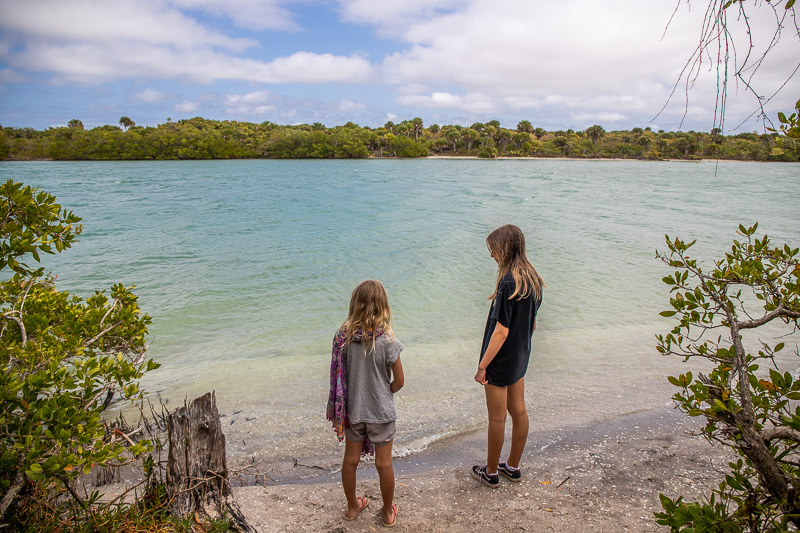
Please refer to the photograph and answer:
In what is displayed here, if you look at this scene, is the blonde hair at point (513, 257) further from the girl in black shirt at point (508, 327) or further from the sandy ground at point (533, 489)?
the sandy ground at point (533, 489)

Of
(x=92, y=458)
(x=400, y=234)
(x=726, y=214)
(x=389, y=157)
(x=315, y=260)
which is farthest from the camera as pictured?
(x=389, y=157)

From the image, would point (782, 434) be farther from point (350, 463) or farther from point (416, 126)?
point (416, 126)

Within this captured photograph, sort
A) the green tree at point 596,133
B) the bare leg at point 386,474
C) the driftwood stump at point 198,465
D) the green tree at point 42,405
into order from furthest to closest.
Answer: the green tree at point 596,133 → the bare leg at point 386,474 → the driftwood stump at point 198,465 → the green tree at point 42,405

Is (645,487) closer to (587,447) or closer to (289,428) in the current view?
(587,447)

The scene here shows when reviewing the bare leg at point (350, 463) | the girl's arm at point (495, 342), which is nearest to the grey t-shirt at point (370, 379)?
the bare leg at point (350, 463)

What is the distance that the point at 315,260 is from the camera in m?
17.7

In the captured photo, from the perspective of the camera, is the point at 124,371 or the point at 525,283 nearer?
the point at 124,371

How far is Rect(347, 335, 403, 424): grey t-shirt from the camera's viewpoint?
10.1ft

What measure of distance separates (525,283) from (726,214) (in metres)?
33.5

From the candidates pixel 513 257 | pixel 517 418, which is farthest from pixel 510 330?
pixel 517 418

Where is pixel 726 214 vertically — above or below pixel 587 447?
above

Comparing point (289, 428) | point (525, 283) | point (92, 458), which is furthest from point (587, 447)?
point (92, 458)

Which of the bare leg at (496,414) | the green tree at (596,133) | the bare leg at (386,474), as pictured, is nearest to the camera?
the bare leg at (386,474)

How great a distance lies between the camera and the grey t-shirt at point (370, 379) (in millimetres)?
3090
